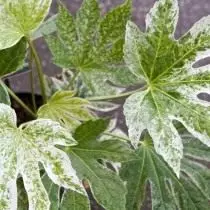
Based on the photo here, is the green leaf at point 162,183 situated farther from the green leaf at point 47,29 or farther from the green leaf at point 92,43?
the green leaf at point 47,29

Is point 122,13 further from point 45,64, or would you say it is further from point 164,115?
point 45,64

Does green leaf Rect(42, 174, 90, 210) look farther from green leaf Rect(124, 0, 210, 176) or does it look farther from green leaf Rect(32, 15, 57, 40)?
green leaf Rect(32, 15, 57, 40)

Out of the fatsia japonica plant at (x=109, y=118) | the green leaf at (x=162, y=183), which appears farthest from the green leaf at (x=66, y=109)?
the green leaf at (x=162, y=183)

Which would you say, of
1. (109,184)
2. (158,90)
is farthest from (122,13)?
(109,184)

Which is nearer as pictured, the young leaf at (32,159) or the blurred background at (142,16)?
the young leaf at (32,159)

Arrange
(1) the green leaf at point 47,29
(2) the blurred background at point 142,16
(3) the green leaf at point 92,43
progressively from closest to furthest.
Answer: (3) the green leaf at point 92,43
(1) the green leaf at point 47,29
(2) the blurred background at point 142,16

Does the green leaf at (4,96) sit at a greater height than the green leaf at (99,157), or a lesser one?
greater
